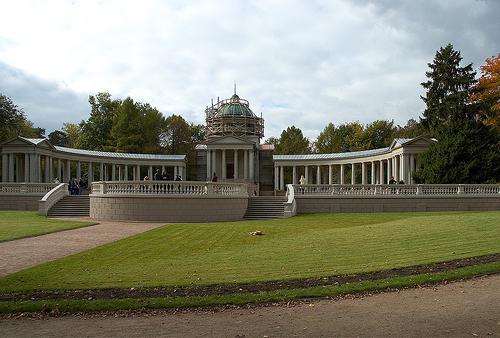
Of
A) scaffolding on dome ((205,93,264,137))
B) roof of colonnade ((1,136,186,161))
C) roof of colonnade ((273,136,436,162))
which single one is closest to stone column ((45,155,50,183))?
roof of colonnade ((1,136,186,161))

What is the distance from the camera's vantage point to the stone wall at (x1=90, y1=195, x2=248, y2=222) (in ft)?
105

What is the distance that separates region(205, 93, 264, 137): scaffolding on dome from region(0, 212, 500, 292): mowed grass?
6342 cm

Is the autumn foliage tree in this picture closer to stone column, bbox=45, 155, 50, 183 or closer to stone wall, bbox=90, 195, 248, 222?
stone wall, bbox=90, 195, 248, 222

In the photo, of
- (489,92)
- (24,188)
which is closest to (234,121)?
(489,92)

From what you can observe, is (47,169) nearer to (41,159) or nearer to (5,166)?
(41,159)

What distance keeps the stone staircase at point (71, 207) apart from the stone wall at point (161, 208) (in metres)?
4.95

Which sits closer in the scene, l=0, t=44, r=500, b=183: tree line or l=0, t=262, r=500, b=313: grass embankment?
l=0, t=262, r=500, b=313: grass embankment

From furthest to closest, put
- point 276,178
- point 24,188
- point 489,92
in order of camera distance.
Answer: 1. point 276,178
2. point 489,92
3. point 24,188

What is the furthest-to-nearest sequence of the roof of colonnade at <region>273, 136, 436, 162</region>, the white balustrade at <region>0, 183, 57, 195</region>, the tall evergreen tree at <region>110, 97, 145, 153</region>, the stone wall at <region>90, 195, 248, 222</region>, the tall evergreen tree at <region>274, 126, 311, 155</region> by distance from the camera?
the tall evergreen tree at <region>274, 126, 311, 155</region> < the tall evergreen tree at <region>110, 97, 145, 153</region> < the roof of colonnade at <region>273, 136, 436, 162</region> < the white balustrade at <region>0, 183, 57, 195</region> < the stone wall at <region>90, 195, 248, 222</region>

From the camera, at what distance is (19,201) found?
42219mm

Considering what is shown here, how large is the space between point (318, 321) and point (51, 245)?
13.9 metres

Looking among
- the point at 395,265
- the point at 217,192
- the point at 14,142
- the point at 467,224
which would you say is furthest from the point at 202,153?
the point at 395,265

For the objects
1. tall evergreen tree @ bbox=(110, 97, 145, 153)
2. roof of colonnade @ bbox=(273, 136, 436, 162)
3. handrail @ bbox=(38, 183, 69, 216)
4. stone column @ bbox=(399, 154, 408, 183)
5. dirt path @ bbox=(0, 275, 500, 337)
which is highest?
tall evergreen tree @ bbox=(110, 97, 145, 153)

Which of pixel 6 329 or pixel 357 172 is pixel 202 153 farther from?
pixel 6 329
